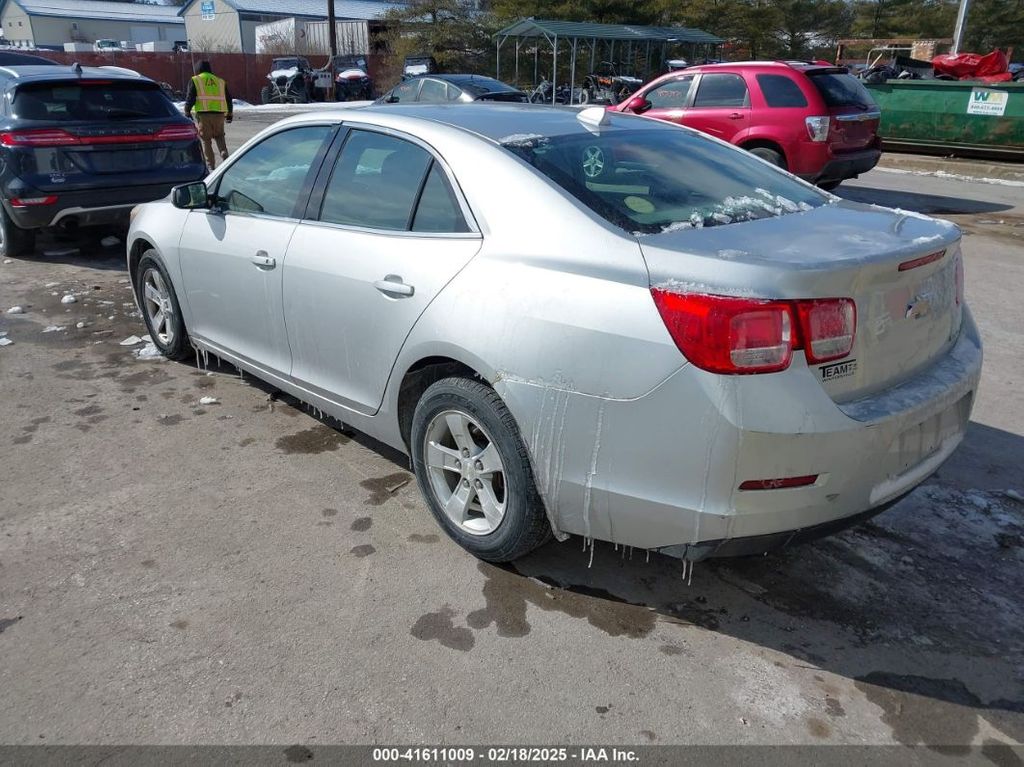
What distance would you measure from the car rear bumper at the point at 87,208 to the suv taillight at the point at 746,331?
21.1 feet

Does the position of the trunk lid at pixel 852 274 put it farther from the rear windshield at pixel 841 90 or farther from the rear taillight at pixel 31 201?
the rear windshield at pixel 841 90

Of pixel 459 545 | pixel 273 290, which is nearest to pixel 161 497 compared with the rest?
pixel 273 290

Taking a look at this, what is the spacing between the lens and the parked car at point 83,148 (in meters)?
7.41

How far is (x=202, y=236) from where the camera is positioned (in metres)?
4.61

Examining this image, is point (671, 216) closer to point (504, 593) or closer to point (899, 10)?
point (504, 593)

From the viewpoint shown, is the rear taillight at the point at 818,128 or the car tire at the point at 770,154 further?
the car tire at the point at 770,154

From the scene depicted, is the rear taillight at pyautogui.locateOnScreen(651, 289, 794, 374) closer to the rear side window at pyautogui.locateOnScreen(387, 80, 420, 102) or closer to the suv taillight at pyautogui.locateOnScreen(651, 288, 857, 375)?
the suv taillight at pyautogui.locateOnScreen(651, 288, 857, 375)

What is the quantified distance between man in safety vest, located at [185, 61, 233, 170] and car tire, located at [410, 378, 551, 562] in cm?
971

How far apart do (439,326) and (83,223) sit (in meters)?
6.12

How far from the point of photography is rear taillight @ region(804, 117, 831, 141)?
10375 mm

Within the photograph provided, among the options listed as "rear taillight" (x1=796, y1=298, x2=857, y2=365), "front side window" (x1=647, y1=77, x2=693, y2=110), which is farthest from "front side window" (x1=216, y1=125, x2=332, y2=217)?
"front side window" (x1=647, y1=77, x2=693, y2=110)

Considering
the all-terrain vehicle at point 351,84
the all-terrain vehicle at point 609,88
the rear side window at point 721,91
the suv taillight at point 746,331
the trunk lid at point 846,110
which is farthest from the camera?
the all-terrain vehicle at point 351,84

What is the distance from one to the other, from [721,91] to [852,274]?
981 centimetres

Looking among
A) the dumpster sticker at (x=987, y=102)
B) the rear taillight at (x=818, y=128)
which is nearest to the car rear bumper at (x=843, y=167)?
the rear taillight at (x=818, y=128)
